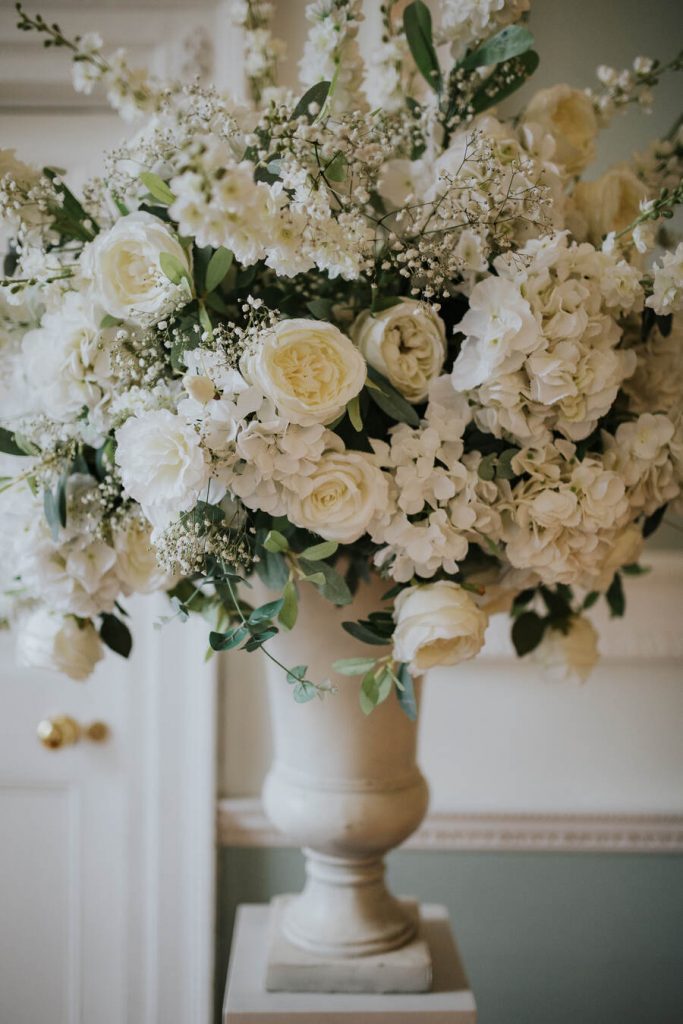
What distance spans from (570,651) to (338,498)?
0.47 metres

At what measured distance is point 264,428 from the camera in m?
0.69

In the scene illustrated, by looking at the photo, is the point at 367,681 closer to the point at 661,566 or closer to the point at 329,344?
the point at 329,344

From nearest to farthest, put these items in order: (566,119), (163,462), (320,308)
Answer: (163,462)
(320,308)
(566,119)

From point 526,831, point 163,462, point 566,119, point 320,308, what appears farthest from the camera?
point 526,831

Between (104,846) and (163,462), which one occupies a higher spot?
(163,462)

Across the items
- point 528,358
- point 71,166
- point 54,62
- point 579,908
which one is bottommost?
point 579,908

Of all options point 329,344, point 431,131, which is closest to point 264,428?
point 329,344

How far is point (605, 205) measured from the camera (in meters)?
0.89

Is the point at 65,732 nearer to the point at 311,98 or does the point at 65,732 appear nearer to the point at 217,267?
the point at 217,267

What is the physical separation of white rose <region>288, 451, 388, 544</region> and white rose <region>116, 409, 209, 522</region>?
0.28 ft

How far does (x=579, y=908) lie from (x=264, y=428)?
118cm

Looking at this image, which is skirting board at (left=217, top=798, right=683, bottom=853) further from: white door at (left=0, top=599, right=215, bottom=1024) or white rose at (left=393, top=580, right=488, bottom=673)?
white rose at (left=393, top=580, right=488, bottom=673)

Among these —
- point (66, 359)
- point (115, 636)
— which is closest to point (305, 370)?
point (66, 359)

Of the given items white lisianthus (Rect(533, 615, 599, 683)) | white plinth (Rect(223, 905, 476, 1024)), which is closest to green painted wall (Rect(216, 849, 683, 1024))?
white plinth (Rect(223, 905, 476, 1024))
